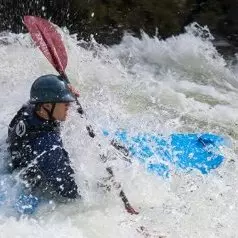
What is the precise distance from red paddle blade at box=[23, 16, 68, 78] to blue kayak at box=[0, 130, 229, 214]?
2.72 ft

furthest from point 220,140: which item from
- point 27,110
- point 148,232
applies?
point 27,110

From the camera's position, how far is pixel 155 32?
354 inches

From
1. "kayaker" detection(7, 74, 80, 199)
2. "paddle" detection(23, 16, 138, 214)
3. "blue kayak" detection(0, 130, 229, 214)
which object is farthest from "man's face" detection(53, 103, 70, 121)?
"paddle" detection(23, 16, 138, 214)

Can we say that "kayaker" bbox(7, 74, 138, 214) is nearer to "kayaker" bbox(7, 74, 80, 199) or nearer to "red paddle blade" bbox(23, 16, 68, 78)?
"kayaker" bbox(7, 74, 80, 199)

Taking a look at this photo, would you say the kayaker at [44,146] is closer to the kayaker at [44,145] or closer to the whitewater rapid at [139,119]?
the kayaker at [44,145]

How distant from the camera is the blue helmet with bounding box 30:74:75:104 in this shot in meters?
3.28

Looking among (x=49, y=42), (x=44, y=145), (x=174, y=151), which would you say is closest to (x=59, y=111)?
(x=44, y=145)

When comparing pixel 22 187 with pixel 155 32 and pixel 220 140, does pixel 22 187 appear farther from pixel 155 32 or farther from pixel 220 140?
pixel 155 32

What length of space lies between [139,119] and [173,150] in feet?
3.87

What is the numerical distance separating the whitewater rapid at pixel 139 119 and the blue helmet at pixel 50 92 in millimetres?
651

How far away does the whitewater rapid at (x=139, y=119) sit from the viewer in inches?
139

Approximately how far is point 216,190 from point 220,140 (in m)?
0.89

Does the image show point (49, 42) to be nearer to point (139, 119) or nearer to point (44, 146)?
point (139, 119)

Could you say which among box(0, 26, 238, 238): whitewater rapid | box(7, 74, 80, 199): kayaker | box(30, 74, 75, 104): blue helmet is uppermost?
box(30, 74, 75, 104): blue helmet
